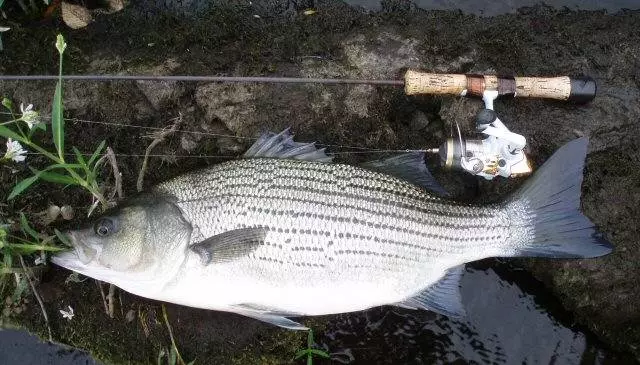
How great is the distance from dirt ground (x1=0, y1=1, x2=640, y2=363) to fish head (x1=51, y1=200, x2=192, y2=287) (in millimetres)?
590

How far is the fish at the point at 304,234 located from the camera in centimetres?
297

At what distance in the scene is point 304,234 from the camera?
9.84 feet

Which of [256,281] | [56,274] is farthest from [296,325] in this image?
[56,274]

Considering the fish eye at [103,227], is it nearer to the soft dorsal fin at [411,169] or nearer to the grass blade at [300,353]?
the grass blade at [300,353]

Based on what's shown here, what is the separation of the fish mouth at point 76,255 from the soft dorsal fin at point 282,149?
108cm

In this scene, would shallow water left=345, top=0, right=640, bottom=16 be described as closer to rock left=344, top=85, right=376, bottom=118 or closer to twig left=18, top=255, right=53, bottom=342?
rock left=344, top=85, right=376, bottom=118

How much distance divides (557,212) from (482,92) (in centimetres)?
88

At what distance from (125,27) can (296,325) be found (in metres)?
2.47

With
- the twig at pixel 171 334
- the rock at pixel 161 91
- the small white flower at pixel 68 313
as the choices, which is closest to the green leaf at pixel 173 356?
the twig at pixel 171 334

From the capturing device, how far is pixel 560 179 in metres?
3.05

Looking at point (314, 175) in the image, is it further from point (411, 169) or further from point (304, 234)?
point (411, 169)

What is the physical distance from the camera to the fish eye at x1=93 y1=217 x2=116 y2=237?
9.61 ft

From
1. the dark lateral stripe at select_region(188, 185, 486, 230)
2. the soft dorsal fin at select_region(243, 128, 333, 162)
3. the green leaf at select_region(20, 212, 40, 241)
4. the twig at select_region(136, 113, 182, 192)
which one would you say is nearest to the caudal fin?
the dark lateral stripe at select_region(188, 185, 486, 230)

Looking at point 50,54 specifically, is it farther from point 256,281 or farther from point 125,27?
point 256,281
